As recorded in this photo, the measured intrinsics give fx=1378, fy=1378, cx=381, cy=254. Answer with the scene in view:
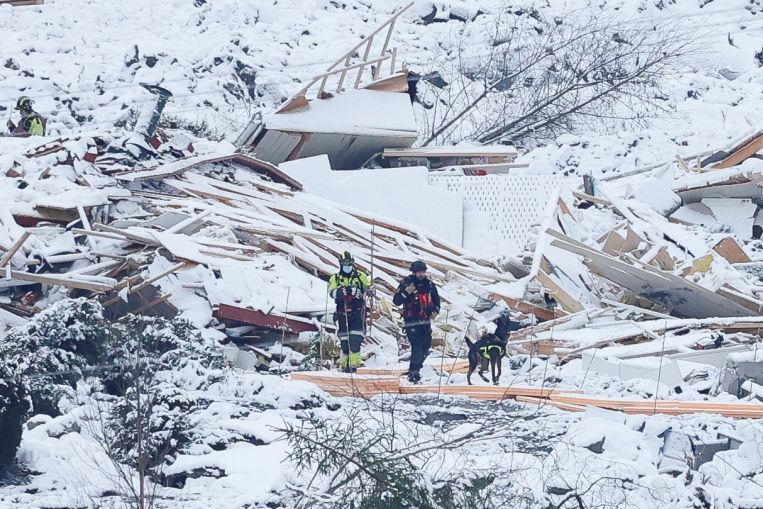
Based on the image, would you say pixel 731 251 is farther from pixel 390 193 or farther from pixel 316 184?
pixel 316 184

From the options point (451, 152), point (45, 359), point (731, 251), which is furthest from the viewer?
point (451, 152)

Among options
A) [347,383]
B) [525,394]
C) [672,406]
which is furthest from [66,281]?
[672,406]

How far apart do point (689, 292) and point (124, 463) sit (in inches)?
299

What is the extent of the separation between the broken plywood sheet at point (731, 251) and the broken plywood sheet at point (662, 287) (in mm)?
1915

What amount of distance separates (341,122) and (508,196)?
2.36 meters

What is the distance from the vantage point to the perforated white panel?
1667cm

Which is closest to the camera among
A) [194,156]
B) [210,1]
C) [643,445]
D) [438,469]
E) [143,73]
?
[438,469]

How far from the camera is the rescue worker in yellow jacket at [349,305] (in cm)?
1121

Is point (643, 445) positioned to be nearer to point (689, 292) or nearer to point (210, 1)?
point (689, 292)

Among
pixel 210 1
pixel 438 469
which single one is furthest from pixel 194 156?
pixel 438 469

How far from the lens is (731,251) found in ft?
51.9

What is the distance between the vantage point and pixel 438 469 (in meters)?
6.87

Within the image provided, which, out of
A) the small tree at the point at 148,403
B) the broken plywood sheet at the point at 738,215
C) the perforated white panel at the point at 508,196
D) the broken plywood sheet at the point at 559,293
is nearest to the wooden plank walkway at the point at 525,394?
the small tree at the point at 148,403

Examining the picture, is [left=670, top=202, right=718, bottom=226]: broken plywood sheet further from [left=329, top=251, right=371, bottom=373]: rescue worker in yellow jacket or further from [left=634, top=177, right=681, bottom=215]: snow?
[left=329, top=251, right=371, bottom=373]: rescue worker in yellow jacket
